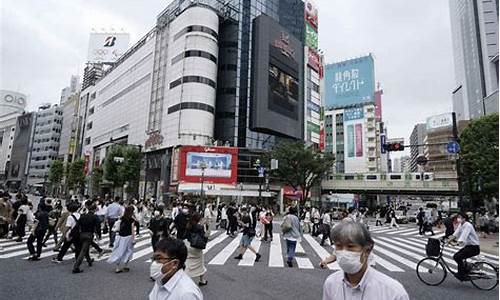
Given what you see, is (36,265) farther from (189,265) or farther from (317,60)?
(317,60)

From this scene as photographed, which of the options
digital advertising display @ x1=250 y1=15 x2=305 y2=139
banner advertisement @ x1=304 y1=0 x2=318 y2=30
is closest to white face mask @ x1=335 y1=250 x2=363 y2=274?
digital advertising display @ x1=250 y1=15 x2=305 y2=139

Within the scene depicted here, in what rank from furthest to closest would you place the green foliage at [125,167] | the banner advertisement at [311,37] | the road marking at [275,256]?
the banner advertisement at [311,37], the green foliage at [125,167], the road marking at [275,256]

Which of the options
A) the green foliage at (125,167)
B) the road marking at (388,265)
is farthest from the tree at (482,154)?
the green foliage at (125,167)

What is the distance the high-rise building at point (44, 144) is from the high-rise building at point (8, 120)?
52.9ft

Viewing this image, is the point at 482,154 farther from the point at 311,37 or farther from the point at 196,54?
the point at 311,37

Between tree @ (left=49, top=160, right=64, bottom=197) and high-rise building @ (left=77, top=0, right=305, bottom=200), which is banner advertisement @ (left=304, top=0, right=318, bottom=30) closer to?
high-rise building @ (left=77, top=0, right=305, bottom=200)

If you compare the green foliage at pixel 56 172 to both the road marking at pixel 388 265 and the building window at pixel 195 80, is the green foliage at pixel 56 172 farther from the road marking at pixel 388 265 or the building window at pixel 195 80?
the road marking at pixel 388 265

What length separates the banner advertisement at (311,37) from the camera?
194 feet

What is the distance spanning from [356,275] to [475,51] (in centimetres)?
11966

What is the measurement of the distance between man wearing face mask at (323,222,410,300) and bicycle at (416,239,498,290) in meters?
6.12

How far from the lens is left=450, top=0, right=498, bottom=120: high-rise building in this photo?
89562 mm

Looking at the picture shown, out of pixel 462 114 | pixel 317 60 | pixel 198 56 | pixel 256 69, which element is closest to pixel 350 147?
pixel 317 60

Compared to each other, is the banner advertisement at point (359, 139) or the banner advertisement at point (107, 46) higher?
the banner advertisement at point (107, 46)

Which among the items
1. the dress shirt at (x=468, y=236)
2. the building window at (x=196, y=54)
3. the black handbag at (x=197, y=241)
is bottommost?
the black handbag at (x=197, y=241)
